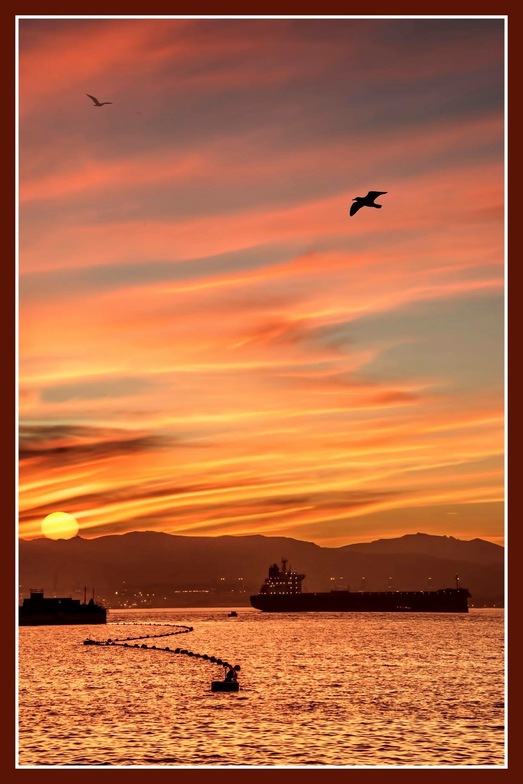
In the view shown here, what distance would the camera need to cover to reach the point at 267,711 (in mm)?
62625

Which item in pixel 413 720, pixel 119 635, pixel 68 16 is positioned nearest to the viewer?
pixel 68 16

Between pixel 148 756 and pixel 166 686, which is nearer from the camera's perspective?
pixel 148 756

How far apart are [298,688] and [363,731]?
83.1 feet

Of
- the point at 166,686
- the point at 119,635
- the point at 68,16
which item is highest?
the point at 68,16

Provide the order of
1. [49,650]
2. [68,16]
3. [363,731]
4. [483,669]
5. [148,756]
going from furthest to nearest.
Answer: [49,650]
[483,669]
[363,731]
[148,756]
[68,16]

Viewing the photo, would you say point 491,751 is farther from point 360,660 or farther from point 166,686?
point 360,660

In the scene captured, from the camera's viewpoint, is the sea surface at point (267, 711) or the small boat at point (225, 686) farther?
the small boat at point (225, 686)

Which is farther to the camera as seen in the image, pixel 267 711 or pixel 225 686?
pixel 225 686

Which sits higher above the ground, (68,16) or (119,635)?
(68,16)

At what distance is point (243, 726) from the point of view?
55156mm

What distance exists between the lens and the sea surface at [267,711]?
45406 mm

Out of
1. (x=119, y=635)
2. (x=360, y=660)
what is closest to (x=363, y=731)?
(x=360, y=660)

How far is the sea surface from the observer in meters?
45.4

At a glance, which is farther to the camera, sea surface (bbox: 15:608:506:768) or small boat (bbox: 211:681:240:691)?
small boat (bbox: 211:681:240:691)
